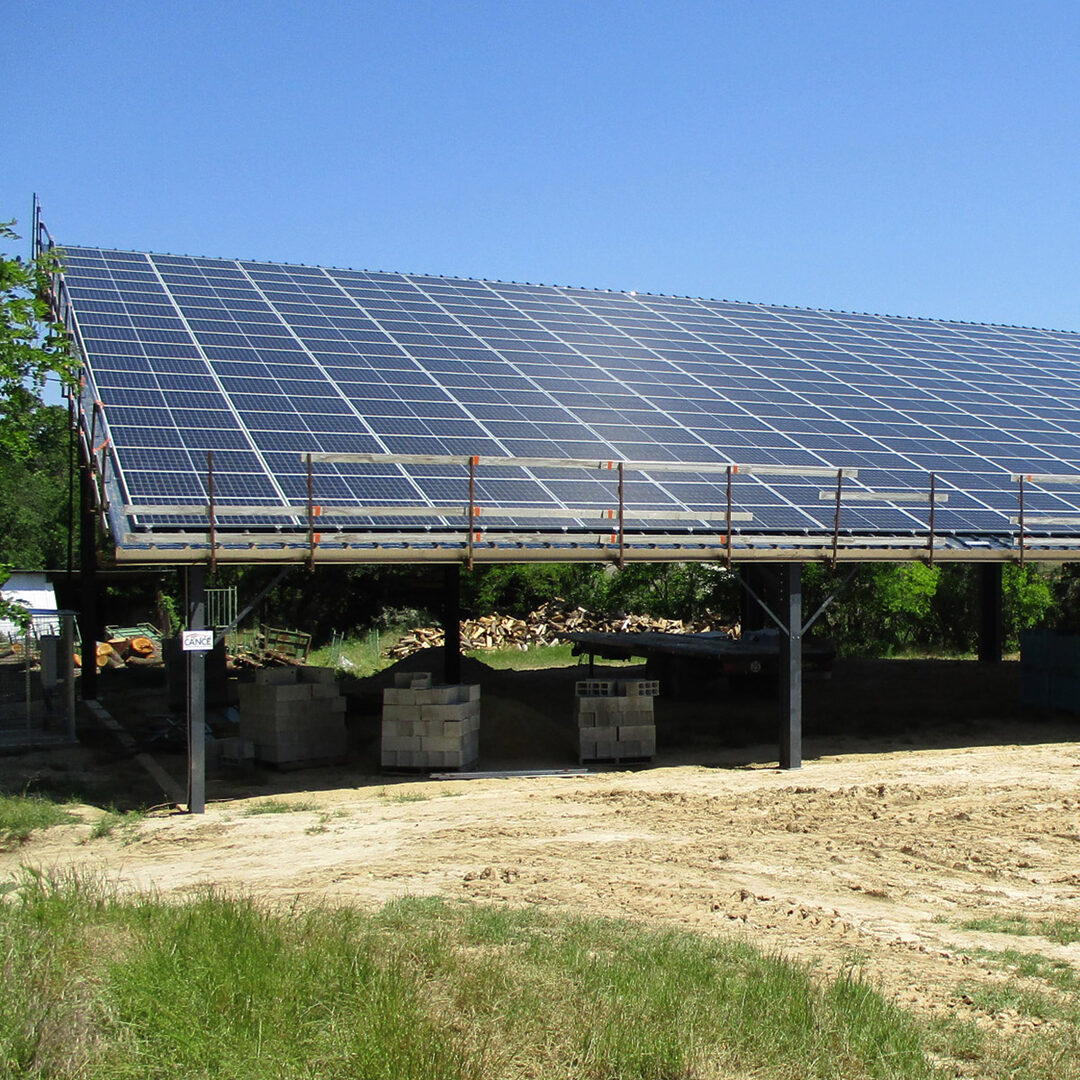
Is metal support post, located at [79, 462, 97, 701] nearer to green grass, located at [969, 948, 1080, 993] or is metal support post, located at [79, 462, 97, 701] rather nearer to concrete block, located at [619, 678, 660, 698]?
concrete block, located at [619, 678, 660, 698]

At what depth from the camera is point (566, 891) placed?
10914 mm

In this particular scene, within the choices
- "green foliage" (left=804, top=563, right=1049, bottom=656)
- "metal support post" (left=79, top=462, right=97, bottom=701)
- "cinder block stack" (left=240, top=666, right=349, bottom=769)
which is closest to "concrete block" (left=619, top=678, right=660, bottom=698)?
"cinder block stack" (left=240, top=666, right=349, bottom=769)

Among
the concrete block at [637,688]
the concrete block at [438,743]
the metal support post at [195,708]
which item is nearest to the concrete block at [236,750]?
the concrete block at [438,743]

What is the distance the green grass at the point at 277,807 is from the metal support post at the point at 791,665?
24.3ft

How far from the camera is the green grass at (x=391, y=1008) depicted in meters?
6.25

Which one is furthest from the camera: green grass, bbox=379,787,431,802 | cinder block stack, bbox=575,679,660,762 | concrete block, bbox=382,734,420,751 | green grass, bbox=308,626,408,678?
green grass, bbox=308,626,408,678

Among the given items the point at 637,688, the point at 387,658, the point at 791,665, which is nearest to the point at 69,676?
the point at 637,688

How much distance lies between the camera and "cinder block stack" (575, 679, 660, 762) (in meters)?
19.0

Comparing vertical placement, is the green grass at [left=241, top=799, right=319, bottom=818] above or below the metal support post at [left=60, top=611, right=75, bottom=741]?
below

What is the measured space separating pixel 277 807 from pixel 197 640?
2.51m

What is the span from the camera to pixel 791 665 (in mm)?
18344

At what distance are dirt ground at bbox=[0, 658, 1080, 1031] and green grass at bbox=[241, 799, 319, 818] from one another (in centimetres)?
10

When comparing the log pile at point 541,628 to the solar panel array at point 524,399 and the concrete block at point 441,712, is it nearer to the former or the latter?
the solar panel array at point 524,399

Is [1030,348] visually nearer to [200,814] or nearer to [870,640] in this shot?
[870,640]
